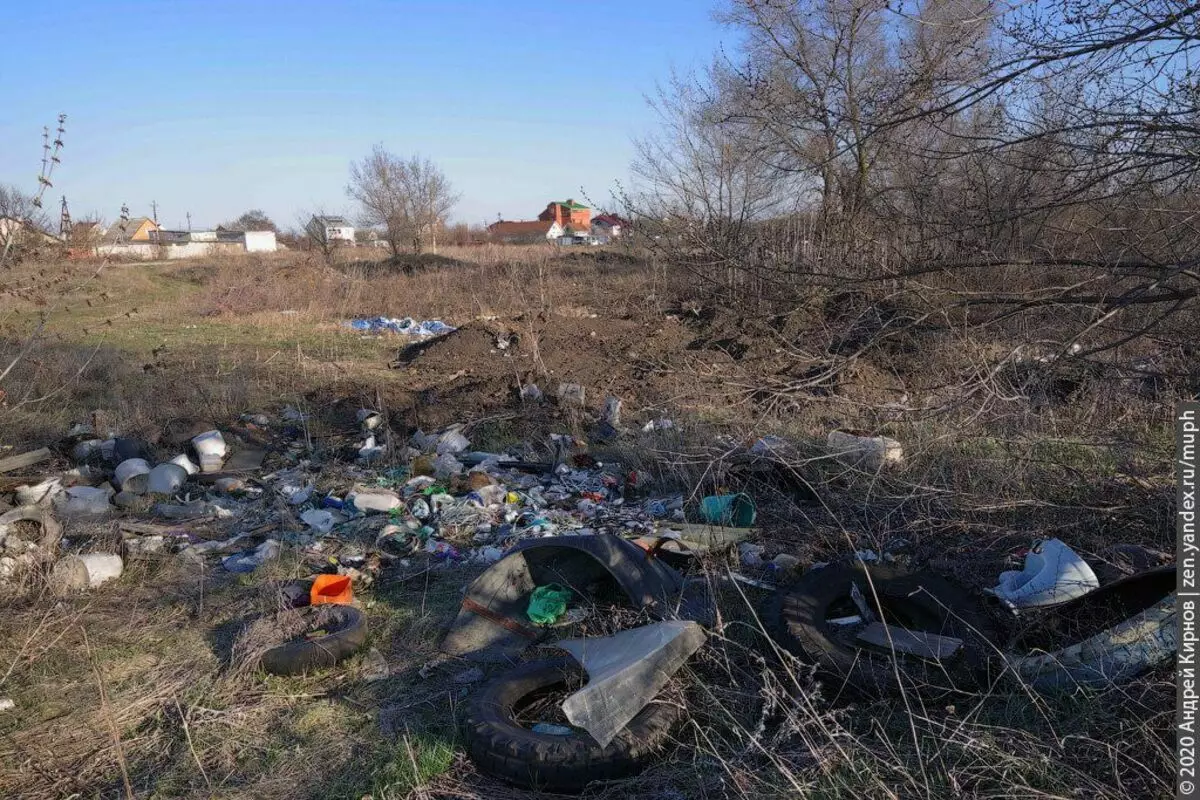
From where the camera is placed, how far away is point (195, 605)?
4.36 m

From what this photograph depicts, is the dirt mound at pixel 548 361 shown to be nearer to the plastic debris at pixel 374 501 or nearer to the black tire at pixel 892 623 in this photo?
the plastic debris at pixel 374 501

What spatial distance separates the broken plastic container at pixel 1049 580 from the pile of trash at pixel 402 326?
13771mm

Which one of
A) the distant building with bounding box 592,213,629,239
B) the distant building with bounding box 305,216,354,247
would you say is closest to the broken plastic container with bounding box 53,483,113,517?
the distant building with bounding box 592,213,629,239

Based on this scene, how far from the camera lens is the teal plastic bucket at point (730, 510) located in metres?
5.02

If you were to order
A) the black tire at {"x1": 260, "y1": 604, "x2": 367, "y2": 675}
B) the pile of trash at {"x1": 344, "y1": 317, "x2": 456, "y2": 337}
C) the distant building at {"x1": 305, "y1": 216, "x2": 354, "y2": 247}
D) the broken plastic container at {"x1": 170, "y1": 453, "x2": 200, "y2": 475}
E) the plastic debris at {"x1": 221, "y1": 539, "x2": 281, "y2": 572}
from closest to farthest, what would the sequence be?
the black tire at {"x1": 260, "y1": 604, "x2": 367, "y2": 675}, the plastic debris at {"x1": 221, "y1": 539, "x2": 281, "y2": 572}, the broken plastic container at {"x1": 170, "y1": 453, "x2": 200, "y2": 475}, the pile of trash at {"x1": 344, "y1": 317, "x2": 456, "y2": 337}, the distant building at {"x1": 305, "y1": 216, "x2": 354, "y2": 247}

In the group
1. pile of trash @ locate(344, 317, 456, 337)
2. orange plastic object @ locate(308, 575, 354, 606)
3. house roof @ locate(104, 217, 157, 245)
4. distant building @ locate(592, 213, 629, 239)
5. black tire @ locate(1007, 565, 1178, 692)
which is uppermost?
distant building @ locate(592, 213, 629, 239)

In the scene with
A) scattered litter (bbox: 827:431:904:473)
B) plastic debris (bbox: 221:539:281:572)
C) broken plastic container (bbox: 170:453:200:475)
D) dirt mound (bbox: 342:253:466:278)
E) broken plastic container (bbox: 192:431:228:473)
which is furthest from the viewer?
dirt mound (bbox: 342:253:466:278)

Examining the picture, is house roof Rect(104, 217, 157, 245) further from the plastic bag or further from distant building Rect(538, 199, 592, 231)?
distant building Rect(538, 199, 592, 231)

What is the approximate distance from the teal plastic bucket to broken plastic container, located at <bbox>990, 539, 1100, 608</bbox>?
1.61 m

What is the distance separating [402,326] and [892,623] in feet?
49.4

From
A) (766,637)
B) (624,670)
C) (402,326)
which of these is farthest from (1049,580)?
(402,326)

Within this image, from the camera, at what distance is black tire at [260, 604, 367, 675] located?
364cm

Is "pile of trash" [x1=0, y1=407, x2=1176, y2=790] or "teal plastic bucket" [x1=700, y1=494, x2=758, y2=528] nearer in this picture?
"pile of trash" [x1=0, y1=407, x2=1176, y2=790]

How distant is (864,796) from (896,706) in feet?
2.30
